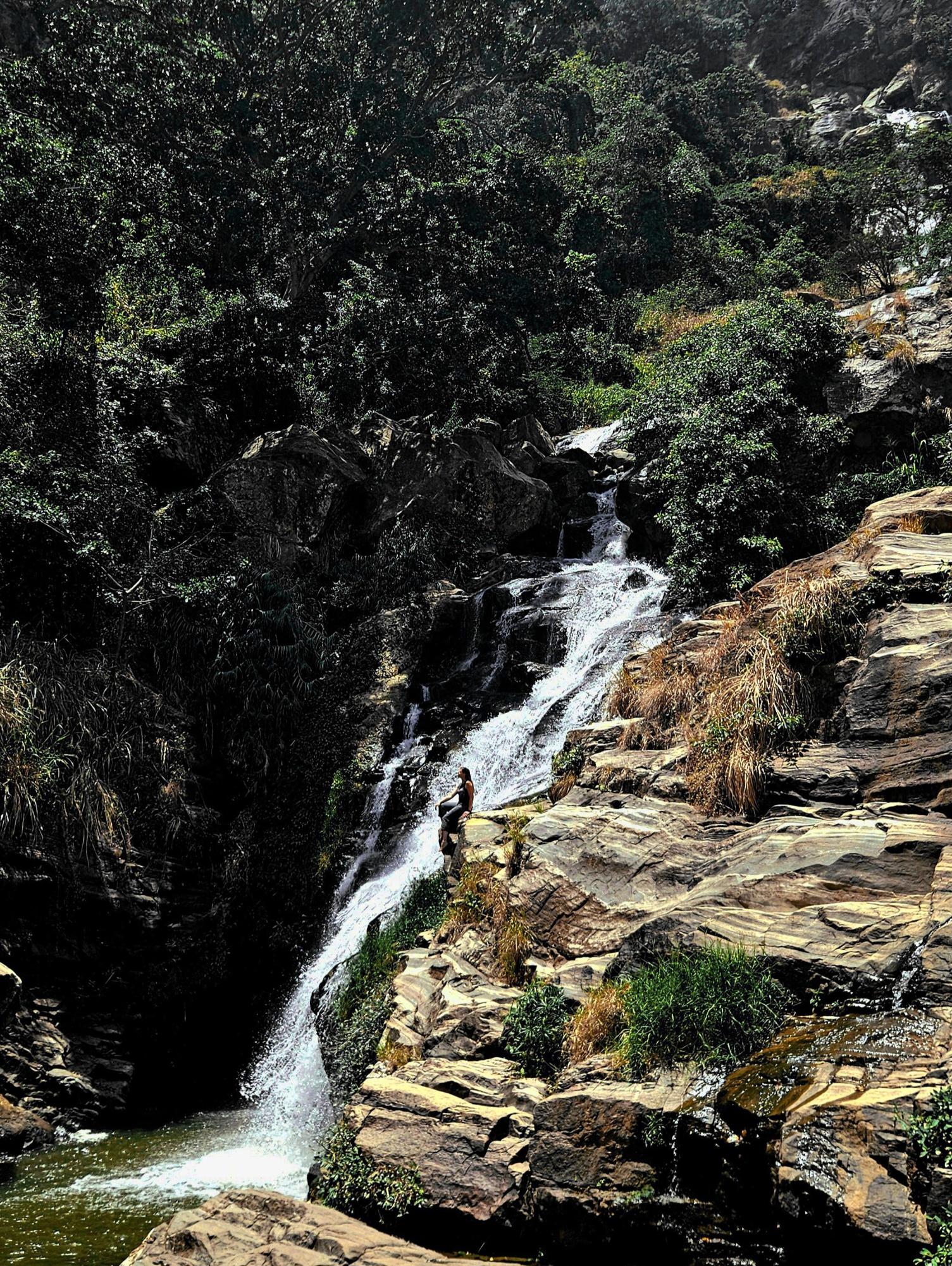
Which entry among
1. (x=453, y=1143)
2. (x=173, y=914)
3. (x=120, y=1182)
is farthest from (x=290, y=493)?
(x=453, y=1143)

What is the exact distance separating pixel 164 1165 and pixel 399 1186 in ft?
16.2

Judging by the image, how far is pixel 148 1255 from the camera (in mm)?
5805

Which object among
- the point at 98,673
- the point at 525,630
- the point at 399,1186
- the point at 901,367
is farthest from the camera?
the point at 901,367

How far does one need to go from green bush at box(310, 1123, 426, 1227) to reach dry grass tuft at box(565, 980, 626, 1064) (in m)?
1.50

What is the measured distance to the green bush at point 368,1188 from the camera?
614 centimetres

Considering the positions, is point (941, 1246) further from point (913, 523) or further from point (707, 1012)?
point (913, 523)

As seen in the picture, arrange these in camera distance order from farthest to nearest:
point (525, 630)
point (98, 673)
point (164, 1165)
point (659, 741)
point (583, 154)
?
1. point (583, 154)
2. point (525, 630)
3. point (98, 673)
4. point (659, 741)
5. point (164, 1165)

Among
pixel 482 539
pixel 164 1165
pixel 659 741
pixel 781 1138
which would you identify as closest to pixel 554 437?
pixel 482 539

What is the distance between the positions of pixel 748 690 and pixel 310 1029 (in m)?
7.13

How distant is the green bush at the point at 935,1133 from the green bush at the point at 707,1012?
1.47 meters

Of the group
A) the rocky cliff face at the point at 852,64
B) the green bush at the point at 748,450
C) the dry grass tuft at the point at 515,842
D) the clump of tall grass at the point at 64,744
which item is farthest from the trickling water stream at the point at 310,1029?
the rocky cliff face at the point at 852,64

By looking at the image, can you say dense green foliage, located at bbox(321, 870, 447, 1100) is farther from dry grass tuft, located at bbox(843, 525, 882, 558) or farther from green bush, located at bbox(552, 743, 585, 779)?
dry grass tuft, located at bbox(843, 525, 882, 558)

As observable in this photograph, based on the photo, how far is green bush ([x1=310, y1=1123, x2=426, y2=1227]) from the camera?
6141 millimetres

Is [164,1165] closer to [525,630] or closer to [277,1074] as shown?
[277,1074]
